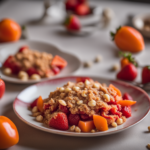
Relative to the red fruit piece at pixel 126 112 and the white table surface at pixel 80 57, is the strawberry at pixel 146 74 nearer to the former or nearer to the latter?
the white table surface at pixel 80 57

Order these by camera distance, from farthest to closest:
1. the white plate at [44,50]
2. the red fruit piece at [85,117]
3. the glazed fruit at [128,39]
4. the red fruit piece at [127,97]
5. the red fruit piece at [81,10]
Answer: the red fruit piece at [81,10]
the glazed fruit at [128,39]
the white plate at [44,50]
the red fruit piece at [127,97]
the red fruit piece at [85,117]

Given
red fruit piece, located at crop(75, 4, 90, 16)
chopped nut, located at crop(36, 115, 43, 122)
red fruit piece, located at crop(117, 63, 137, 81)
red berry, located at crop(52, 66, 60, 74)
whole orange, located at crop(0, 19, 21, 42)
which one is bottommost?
chopped nut, located at crop(36, 115, 43, 122)

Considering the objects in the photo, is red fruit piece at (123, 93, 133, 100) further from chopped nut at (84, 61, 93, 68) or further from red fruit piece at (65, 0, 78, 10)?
red fruit piece at (65, 0, 78, 10)

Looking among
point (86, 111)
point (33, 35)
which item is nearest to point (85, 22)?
point (33, 35)

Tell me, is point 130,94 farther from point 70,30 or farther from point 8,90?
point 70,30

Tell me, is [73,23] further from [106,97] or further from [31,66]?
[106,97]

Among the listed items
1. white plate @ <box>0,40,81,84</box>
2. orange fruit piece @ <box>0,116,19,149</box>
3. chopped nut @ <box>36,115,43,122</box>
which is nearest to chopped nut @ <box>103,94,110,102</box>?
chopped nut @ <box>36,115,43,122</box>

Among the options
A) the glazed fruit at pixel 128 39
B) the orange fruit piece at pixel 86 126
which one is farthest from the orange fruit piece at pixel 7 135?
the glazed fruit at pixel 128 39
